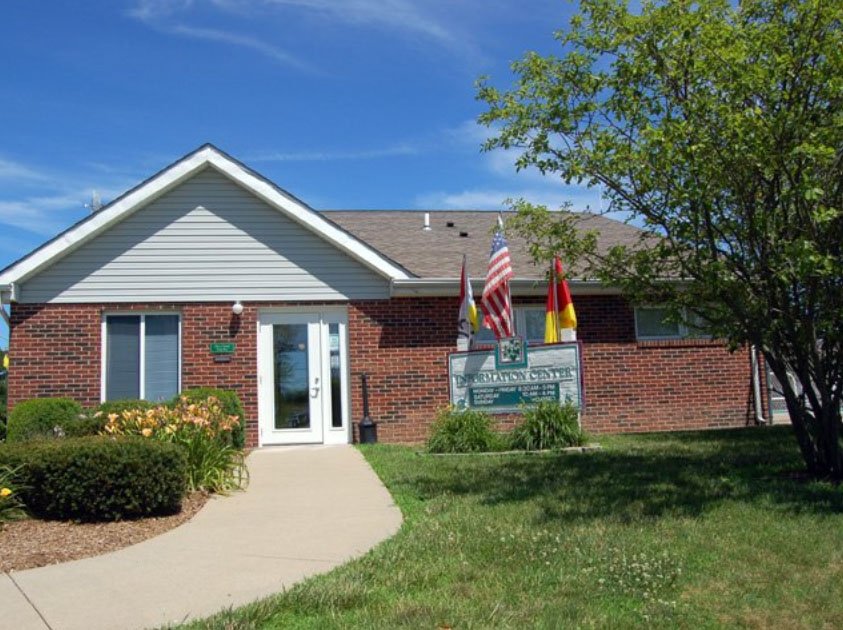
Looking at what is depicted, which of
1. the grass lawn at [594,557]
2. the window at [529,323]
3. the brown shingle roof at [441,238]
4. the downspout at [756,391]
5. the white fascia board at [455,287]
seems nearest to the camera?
the grass lawn at [594,557]

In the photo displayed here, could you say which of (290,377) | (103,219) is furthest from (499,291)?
(103,219)

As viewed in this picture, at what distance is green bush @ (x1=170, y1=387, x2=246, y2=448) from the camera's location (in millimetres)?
11981

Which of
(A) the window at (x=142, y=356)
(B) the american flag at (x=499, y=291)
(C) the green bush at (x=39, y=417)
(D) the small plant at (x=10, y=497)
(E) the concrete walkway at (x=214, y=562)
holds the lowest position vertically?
(E) the concrete walkway at (x=214, y=562)

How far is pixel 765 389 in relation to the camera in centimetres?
1530

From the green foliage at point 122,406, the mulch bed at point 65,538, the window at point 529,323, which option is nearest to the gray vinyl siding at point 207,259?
the green foliage at point 122,406

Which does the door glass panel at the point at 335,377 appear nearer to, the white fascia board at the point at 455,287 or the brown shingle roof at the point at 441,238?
the white fascia board at the point at 455,287

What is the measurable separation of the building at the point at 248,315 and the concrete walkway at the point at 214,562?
15.3 ft

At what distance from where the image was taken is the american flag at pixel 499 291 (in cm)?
1295

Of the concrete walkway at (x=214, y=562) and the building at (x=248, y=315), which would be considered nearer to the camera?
the concrete walkway at (x=214, y=562)

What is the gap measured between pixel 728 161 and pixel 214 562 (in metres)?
5.59

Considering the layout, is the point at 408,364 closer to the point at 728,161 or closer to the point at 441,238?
the point at 441,238

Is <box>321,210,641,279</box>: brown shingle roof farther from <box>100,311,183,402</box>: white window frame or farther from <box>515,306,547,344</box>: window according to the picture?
<box>100,311,183,402</box>: white window frame

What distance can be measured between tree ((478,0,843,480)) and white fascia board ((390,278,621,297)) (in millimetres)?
4600

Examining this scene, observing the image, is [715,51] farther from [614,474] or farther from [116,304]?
[116,304]
